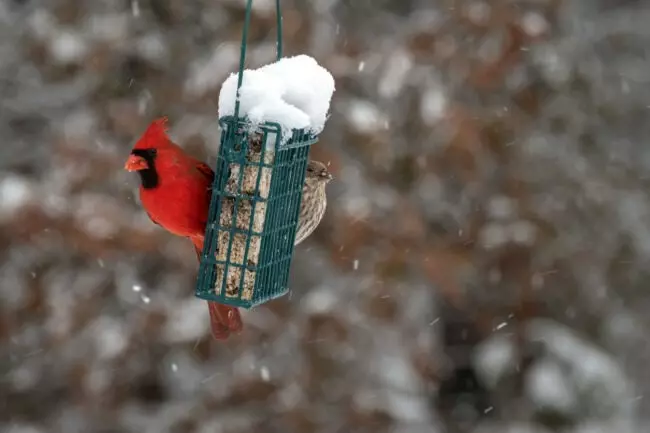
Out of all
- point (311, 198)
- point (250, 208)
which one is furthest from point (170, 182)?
point (311, 198)

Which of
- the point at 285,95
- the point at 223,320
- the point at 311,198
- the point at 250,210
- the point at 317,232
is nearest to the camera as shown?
the point at 285,95

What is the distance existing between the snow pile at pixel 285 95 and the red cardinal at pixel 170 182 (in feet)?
0.86

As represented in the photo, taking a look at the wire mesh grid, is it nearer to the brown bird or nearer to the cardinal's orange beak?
the brown bird

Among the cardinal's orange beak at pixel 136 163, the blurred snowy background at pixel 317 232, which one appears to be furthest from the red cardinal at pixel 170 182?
the blurred snowy background at pixel 317 232


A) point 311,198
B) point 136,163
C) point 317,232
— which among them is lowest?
point 317,232

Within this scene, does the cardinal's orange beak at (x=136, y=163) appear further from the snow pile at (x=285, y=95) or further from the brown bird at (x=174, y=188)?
the snow pile at (x=285, y=95)

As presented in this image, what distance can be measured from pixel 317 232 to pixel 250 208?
11.6ft

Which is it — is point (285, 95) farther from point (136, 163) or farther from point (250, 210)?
point (136, 163)

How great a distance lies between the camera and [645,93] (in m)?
8.26

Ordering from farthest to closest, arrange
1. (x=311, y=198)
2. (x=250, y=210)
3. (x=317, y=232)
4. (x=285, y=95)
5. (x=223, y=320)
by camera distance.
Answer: (x=317, y=232) → (x=311, y=198) → (x=223, y=320) → (x=250, y=210) → (x=285, y=95)

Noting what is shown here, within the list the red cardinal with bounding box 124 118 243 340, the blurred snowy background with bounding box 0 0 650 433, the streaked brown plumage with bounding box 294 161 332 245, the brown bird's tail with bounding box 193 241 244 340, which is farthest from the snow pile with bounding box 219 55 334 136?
the blurred snowy background with bounding box 0 0 650 433

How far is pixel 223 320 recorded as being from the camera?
3.69 m

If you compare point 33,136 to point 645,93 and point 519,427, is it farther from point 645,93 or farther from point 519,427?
point 645,93

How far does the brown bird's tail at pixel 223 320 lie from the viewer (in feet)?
12.0
